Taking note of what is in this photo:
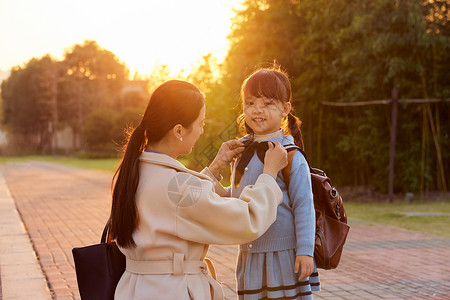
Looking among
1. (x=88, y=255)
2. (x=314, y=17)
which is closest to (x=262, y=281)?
(x=88, y=255)

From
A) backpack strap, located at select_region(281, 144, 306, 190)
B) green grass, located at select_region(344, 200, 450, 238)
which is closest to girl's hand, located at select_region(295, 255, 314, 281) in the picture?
backpack strap, located at select_region(281, 144, 306, 190)

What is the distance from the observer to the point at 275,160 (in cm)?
235

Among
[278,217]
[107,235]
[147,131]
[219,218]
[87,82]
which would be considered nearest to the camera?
[219,218]

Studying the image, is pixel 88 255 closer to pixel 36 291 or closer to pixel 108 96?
pixel 36 291

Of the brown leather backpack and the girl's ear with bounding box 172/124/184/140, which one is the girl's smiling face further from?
the girl's ear with bounding box 172/124/184/140

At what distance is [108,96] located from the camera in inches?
A: 2457

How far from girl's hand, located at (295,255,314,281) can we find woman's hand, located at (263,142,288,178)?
1.27 feet

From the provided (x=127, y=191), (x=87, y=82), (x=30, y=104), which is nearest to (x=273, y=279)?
(x=127, y=191)

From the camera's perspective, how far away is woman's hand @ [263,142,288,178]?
2.32m

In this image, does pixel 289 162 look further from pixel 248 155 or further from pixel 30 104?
pixel 30 104

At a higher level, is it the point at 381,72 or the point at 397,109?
the point at 381,72

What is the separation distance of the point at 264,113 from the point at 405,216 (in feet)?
24.4

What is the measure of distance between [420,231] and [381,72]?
16.9 feet

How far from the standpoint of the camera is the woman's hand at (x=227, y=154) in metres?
2.66
